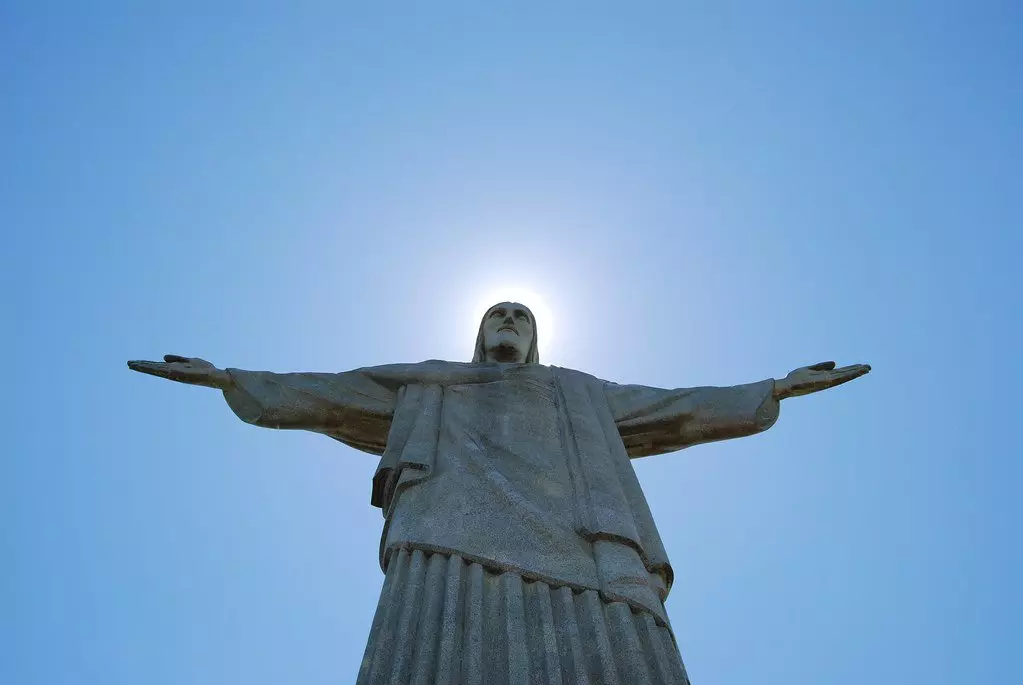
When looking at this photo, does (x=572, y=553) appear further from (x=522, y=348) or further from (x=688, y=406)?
(x=522, y=348)

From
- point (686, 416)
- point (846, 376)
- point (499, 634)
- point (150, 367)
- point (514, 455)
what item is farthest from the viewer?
point (846, 376)

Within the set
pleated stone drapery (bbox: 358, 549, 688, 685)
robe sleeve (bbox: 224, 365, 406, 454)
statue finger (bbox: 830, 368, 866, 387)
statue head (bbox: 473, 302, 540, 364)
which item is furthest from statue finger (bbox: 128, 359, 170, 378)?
statue finger (bbox: 830, 368, 866, 387)

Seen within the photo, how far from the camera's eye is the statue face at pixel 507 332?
11.3 m

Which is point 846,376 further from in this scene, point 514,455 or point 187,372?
point 187,372

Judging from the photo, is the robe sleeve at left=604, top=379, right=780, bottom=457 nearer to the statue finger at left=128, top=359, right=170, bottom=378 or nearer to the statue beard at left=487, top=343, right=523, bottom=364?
the statue beard at left=487, top=343, right=523, bottom=364

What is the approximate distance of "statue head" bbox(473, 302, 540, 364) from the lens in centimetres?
1127

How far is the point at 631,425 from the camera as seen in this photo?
10195 millimetres

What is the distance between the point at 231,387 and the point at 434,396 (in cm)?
184

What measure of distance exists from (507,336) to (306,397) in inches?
92.6

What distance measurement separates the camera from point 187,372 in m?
9.85

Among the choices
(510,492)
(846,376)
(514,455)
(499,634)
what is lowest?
(499,634)

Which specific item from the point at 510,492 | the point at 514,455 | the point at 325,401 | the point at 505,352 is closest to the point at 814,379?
the point at 505,352

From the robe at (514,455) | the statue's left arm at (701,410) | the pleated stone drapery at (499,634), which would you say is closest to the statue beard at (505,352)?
the robe at (514,455)

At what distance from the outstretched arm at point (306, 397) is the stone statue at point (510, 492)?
0.6 inches
